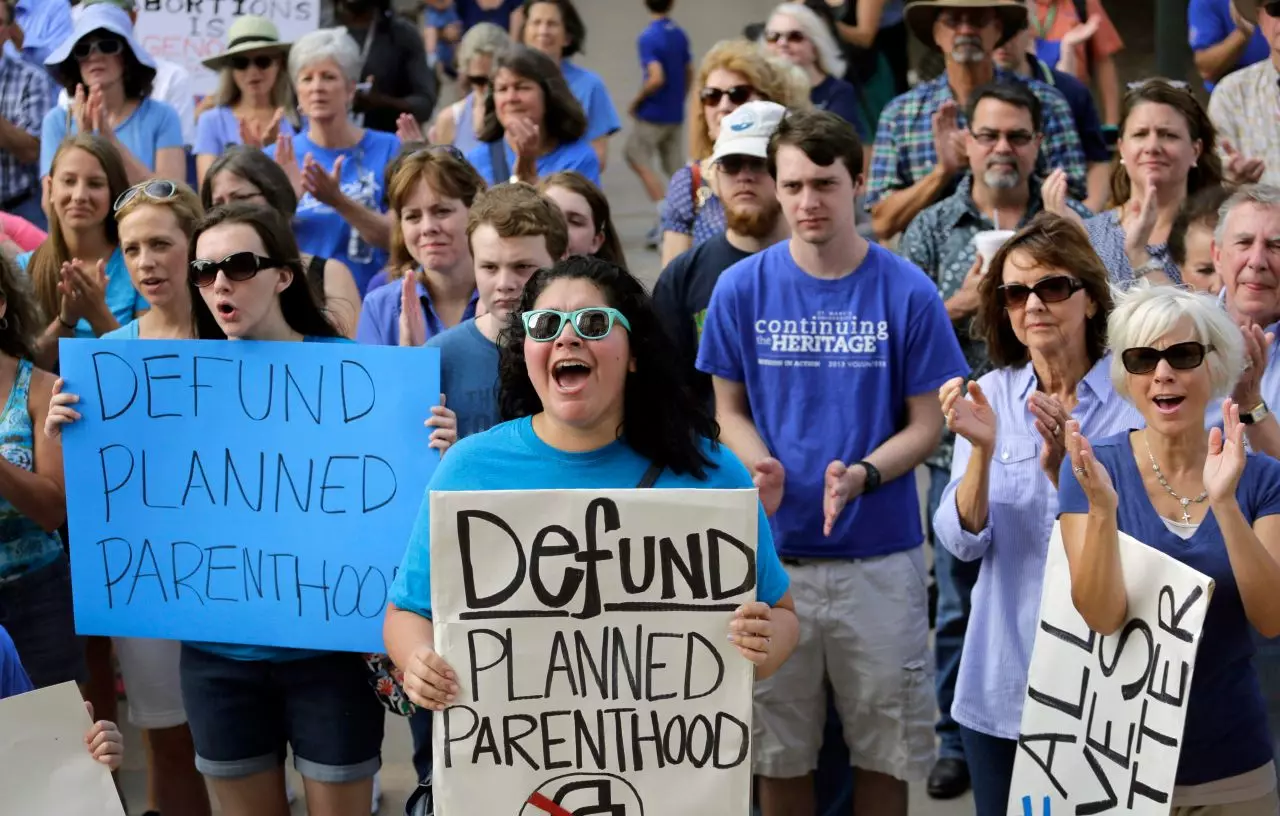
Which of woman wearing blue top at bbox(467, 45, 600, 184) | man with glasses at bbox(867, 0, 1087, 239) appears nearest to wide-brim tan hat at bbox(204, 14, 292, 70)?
woman wearing blue top at bbox(467, 45, 600, 184)

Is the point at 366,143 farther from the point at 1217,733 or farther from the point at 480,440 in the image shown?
the point at 1217,733

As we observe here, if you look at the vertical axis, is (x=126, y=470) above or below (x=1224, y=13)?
below

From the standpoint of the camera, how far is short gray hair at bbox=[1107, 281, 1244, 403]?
3717 mm

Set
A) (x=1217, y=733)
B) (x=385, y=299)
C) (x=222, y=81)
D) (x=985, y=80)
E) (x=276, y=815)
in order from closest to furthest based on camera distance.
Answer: (x=1217, y=733) < (x=276, y=815) < (x=385, y=299) < (x=985, y=80) < (x=222, y=81)

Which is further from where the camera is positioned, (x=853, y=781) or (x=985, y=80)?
(x=985, y=80)

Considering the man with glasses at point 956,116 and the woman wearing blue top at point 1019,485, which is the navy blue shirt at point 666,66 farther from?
the woman wearing blue top at point 1019,485

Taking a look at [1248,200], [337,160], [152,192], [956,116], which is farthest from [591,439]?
[956,116]

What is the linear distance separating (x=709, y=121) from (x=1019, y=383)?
2.26 m

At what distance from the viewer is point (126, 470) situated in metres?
4.46

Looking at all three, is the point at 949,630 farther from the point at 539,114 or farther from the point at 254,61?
the point at 254,61

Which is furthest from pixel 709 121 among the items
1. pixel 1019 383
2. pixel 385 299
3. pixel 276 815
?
pixel 276 815

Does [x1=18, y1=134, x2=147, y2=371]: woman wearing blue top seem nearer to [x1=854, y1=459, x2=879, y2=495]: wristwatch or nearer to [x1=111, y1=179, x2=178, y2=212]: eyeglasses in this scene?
[x1=111, y1=179, x2=178, y2=212]: eyeglasses

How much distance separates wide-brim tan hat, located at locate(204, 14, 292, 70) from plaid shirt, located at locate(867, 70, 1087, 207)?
2772mm

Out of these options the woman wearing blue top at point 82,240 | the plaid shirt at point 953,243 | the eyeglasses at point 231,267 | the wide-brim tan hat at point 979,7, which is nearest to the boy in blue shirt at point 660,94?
the wide-brim tan hat at point 979,7
